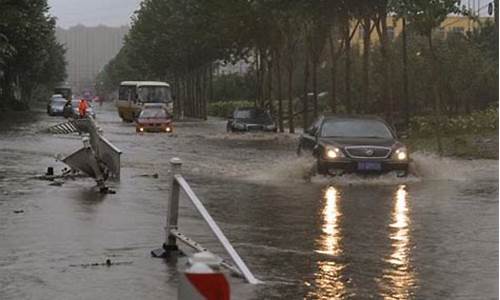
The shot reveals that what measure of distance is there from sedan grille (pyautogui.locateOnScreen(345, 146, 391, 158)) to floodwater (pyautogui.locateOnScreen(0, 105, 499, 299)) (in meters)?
0.53

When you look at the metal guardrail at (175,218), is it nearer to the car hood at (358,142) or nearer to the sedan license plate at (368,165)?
the sedan license plate at (368,165)

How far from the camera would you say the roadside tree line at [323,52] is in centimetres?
3127

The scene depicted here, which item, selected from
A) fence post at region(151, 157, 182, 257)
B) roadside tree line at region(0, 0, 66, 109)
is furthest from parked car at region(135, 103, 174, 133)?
fence post at region(151, 157, 182, 257)

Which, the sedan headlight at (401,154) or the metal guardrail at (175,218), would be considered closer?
the metal guardrail at (175,218)

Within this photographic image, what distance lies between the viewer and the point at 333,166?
17984 millimetres

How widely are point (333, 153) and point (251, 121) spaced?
23884mm

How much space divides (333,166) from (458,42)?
99.9 feet

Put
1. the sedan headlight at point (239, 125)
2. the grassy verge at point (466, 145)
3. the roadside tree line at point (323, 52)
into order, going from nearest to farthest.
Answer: the grassy verge at point (466, 145) < the roadside tree line at point (323, 52) < the sedan headlight at point (239, 125)

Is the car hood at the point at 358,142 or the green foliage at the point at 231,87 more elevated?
the green foliage at the point at 231,87

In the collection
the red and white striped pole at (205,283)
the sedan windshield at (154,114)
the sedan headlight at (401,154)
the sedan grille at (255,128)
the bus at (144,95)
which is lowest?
the sedan grille at (255,128)

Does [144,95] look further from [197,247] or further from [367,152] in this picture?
[197,247]

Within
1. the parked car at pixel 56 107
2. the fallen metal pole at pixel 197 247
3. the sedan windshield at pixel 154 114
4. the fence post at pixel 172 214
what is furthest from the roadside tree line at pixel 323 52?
the fallen metal pole at pixel 197 247

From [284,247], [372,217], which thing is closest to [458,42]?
[372,217]

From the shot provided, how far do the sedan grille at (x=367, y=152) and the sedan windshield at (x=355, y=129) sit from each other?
44.2 inches
